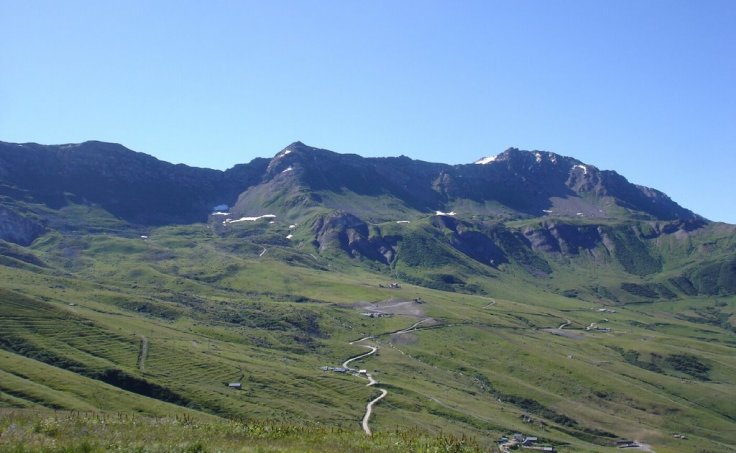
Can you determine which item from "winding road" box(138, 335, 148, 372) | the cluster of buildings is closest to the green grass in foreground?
the cluster of buildings

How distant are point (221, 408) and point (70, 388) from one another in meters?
28.2

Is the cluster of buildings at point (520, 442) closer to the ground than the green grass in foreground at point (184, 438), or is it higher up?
closer to the ground

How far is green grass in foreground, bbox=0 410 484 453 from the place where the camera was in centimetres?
2545

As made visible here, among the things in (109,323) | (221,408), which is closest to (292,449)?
(221,408)

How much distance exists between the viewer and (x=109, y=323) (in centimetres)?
18775

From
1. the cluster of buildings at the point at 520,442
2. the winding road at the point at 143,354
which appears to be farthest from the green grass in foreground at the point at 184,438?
the winding road at the point at 143,354

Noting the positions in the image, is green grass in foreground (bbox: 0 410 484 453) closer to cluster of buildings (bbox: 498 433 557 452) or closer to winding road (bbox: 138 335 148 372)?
cluster of buildings (bbox: 498 433 557 452)

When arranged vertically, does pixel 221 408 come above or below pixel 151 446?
below

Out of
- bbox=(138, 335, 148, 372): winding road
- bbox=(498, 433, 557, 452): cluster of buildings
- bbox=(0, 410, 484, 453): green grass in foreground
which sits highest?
bbox=(0, 410, 484, 453): green grass in foreground

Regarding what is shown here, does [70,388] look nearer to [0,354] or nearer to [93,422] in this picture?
[0,354]

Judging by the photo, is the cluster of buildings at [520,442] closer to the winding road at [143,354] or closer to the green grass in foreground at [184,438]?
the winding road at [143,354]

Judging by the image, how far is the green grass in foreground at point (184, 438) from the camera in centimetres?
2545

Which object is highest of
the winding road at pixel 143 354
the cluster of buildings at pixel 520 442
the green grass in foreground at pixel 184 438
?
the green grass in foreground at pixel 184 438

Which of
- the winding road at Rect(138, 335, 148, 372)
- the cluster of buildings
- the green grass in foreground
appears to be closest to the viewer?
the green grass in foreground
